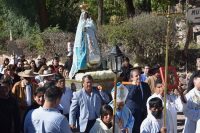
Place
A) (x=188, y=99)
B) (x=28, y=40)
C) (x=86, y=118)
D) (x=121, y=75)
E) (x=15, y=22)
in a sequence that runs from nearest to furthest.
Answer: (x=188, y=99) < (x=86, y=118) < (x=121, y=75) < (x=28, y=40) < (x=15, y=22)

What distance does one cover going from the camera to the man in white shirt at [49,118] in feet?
19.2

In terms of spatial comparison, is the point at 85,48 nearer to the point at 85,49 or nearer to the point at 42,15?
the point at 85,49

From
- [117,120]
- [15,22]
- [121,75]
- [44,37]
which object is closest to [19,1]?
[15,22]

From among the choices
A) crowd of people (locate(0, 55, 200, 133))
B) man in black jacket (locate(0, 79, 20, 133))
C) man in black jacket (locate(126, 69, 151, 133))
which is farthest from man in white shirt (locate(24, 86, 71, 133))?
man in black jacket (locate(126, 69, 151, 133))

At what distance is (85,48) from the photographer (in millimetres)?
14992

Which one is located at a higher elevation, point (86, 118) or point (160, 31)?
point (160, 31)

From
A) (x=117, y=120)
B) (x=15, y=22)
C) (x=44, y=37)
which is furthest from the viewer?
(x=15, y=22)

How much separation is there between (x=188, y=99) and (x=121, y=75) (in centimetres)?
446

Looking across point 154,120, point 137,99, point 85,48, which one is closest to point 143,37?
point 85,48

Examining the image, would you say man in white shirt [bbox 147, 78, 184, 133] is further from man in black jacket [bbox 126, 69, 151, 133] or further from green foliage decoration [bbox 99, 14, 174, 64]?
green foliage decoration [bbox 99, 14, 174, 64]

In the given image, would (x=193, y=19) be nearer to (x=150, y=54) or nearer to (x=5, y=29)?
(x=150, y=54)

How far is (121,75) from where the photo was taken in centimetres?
1247

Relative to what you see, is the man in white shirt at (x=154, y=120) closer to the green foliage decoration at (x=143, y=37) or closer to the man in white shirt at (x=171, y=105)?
the man in white shirt at (x=171, y=105)

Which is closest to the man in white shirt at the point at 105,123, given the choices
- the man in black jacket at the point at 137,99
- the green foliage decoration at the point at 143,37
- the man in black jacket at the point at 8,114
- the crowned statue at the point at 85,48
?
the man in black jacket at the point at 8,114
